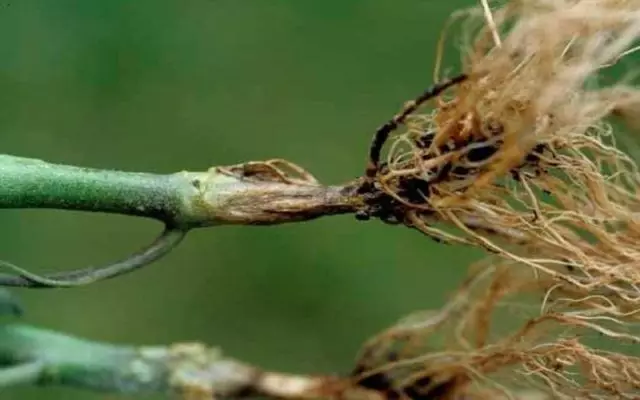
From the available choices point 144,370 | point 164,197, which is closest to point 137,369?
point 144,370

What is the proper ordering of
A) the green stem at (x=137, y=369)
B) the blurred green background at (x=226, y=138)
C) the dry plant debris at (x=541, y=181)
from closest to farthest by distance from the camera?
the dry plant debris at (x=541, y=181), the green stem at (x=137, y=369), the blurred green background at (x=226, y=138)

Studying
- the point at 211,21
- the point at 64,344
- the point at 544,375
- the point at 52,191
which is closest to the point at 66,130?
the point at 211,21

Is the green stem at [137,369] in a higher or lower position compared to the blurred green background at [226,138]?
lower

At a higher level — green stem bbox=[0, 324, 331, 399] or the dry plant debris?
green stem bbox=[0, 324, 331, 399]

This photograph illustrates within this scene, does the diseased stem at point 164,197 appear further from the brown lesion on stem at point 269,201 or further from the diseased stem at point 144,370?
the diseased stem at point 144,370

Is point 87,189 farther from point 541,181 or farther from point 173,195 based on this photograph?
point 541,181

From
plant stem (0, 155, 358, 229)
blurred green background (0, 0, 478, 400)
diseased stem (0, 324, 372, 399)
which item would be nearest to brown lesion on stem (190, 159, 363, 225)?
plant stem (0, 155, 358, 229)

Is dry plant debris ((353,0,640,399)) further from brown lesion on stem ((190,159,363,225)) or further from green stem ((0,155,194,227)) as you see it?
green stem ((0,155,194,227))

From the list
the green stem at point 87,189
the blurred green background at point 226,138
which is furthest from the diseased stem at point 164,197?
the blurred green background at point 226,138
